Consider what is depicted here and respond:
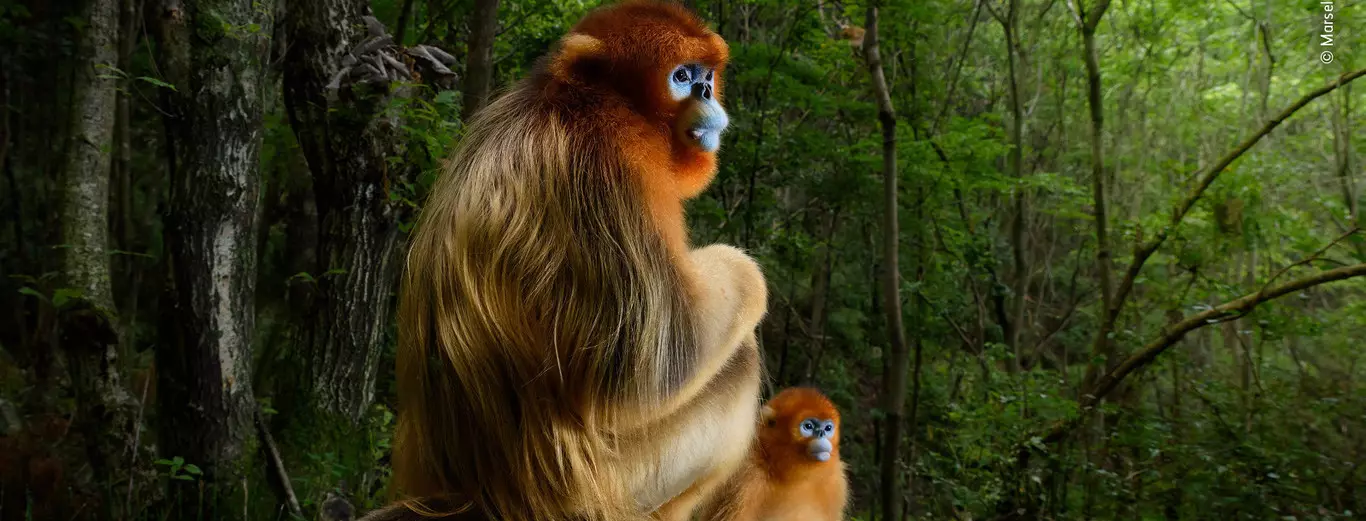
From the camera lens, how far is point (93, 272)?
4672 millimetres

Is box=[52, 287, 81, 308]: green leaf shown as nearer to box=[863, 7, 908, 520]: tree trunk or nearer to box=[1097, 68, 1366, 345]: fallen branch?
box=[863, 7, 908, 520]: tree trunk

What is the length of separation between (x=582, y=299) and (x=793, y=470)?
7.03 ft

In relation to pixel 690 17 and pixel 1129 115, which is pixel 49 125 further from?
pixel 1129 115

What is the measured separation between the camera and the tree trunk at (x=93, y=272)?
428cm

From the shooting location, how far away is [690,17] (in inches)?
82.3

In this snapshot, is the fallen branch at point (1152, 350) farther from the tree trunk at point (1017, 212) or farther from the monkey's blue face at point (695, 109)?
the monkey's blue face at point (695, 109)

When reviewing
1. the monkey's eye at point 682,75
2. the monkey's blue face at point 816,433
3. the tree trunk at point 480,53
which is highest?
the tree trunk at point 480,53

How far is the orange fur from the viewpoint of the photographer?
3652mm

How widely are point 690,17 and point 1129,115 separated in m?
11.3

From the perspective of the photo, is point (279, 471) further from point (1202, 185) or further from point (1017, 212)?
point (1017, 212)

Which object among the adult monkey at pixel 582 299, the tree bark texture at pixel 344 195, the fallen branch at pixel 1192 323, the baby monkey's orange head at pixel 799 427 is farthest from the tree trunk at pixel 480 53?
the fallen branch at pixel 1192 323

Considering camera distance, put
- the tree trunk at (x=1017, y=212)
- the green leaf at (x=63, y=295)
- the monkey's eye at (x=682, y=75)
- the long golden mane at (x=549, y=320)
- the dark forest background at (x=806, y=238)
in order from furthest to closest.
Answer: the tree trunk at (x=1017, y=212), the green leaf at (x=63, y=295), the dark forest background at (x=806, y=238), the monkey's eye at (x=682, y=75), the long golden mane at (x=549, y=320)

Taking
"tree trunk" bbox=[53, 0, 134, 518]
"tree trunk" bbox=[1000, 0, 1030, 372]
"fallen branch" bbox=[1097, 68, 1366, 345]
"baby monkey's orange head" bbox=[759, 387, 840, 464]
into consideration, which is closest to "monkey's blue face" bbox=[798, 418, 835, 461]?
"baby monkey's orange head" bbox=[759, 387, 840, 464]

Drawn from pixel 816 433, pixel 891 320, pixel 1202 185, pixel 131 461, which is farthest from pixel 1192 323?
pixel 131 461
